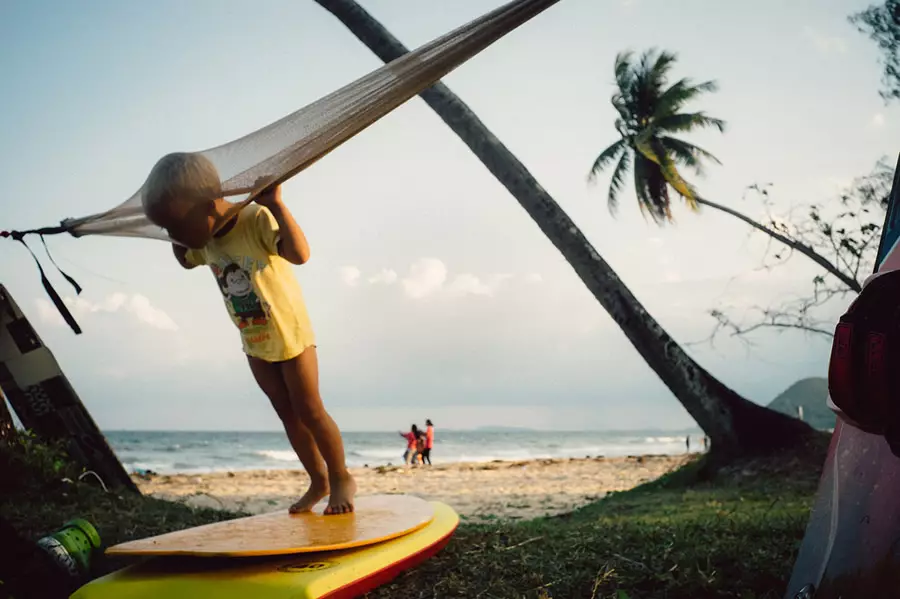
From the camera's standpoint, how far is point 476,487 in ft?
26.1

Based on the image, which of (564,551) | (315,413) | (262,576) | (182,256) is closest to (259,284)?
(182,256)

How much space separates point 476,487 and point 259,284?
5879mm

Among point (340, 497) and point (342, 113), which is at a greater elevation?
point (342, 113)

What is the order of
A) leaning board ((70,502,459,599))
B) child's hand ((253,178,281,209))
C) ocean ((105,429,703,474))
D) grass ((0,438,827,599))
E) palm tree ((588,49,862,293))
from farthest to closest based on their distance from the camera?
ocean ((105,429,703,474))
palm tree ((588,49,862,293))
child's hand ((253,178,281,209))
grass ((0,438,827,599))
leaning board ((70,502,459,599))

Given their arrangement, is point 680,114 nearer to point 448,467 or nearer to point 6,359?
point 448,467

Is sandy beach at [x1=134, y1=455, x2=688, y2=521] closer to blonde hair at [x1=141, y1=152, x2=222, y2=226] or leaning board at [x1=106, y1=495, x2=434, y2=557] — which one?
leaning board at [x1=106, y1=495, x2=434, y2=557]

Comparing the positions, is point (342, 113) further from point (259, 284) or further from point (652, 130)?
point (652, 130)

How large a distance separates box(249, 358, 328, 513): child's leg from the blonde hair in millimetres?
611

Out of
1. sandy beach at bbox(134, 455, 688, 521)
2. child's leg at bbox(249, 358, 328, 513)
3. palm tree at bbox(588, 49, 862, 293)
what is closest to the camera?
child's leg at bbox(249, 358, 328, 513)

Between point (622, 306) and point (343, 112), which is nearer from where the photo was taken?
point (343, 112)

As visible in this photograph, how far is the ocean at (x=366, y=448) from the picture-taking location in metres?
20.2

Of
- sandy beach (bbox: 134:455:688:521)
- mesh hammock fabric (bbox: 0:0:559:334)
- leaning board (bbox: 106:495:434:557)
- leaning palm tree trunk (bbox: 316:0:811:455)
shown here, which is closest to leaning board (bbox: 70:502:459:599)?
leaning board (bbox: 106:495:434:557)

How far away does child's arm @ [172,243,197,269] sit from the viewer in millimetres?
2674

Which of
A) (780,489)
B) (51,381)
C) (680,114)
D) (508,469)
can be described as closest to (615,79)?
(680,114)
